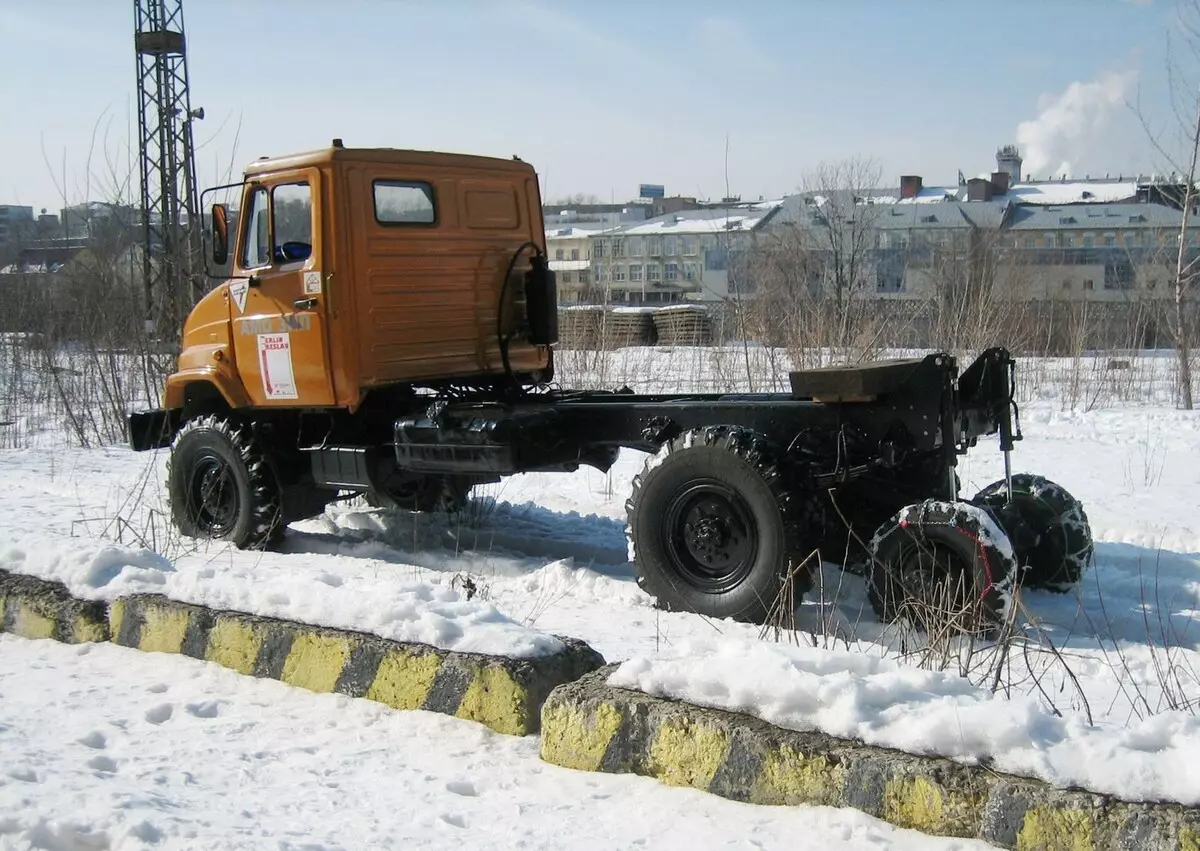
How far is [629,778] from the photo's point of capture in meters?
3.75

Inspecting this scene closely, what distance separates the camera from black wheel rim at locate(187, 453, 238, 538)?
8797mm

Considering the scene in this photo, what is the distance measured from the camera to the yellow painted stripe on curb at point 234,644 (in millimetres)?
4820

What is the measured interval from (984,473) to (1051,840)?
7.61 m

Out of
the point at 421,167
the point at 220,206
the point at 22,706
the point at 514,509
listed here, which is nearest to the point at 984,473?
the point at 514,509

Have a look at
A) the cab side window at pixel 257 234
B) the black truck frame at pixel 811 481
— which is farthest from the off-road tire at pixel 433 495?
the cab side window at pixel 257 234

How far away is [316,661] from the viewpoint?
182 inches

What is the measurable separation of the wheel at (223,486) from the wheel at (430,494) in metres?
0.81

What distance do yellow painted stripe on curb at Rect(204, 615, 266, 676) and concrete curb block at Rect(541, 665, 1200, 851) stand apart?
147cm

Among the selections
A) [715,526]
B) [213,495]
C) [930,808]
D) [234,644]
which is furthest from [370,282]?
[930,808]

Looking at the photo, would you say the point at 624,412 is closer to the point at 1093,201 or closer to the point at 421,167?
the point at 421,167

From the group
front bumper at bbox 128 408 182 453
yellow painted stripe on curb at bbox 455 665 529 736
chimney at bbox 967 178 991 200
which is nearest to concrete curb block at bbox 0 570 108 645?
yellow painted stripe on curb at bbox 455 665 529 736

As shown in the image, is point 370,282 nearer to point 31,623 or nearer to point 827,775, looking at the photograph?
point 31,623

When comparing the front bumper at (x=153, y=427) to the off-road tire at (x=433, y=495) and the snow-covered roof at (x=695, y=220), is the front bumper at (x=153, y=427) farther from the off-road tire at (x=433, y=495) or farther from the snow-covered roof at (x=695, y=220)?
the snow-covered roof at (x=695, y=220)

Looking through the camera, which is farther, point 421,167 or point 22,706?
point 421,167
